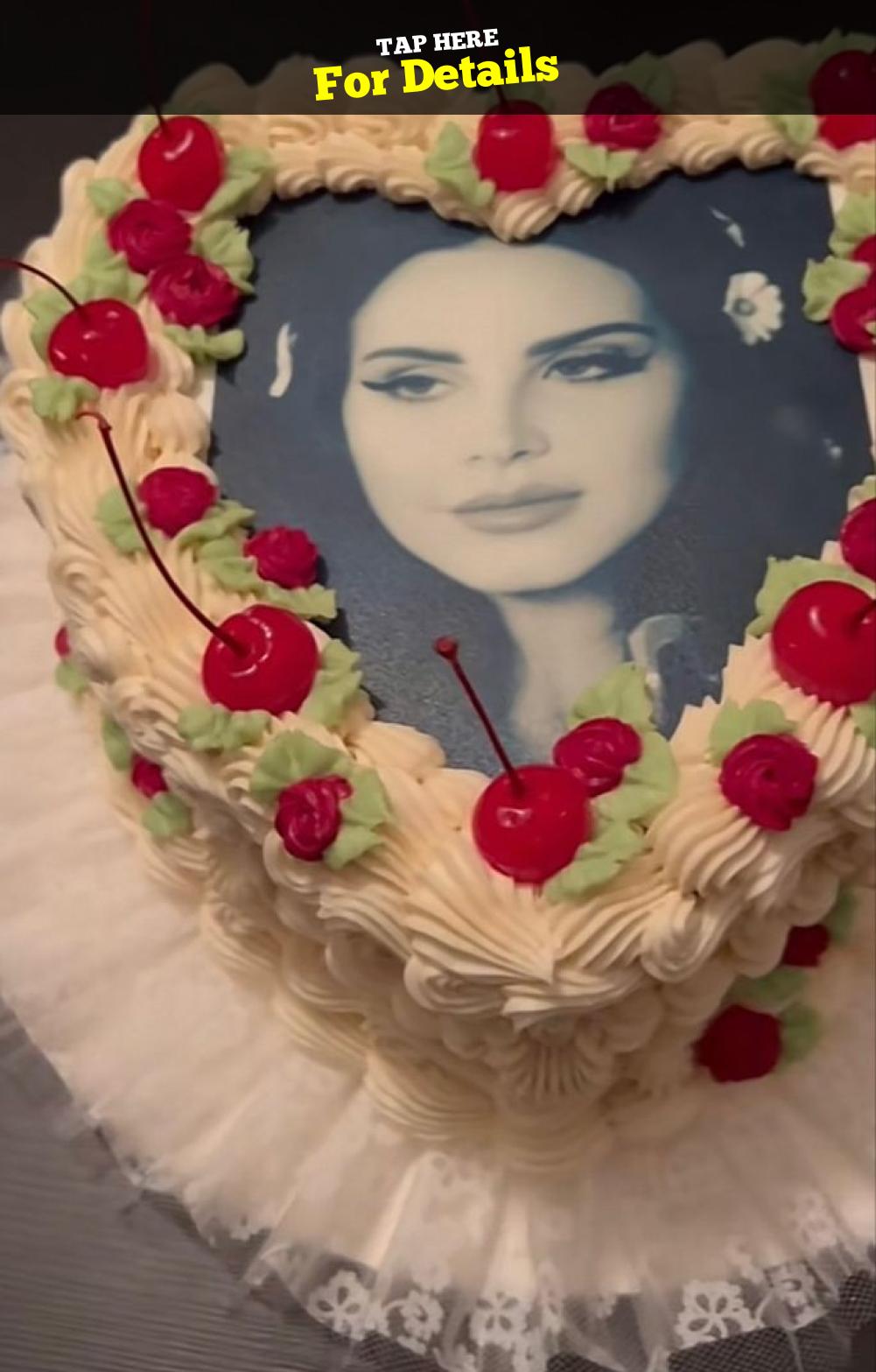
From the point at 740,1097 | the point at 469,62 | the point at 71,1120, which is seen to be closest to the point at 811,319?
the point at 469,62

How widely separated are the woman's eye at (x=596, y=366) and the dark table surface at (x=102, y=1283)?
0.83 m

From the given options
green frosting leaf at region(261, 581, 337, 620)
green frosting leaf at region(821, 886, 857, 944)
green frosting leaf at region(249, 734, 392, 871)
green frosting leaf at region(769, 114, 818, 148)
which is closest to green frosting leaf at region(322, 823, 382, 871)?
green frosting leaf at region(249, 734, 392, 871)

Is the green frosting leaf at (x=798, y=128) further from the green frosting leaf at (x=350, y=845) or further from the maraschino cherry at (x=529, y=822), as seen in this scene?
the green frosting leaf at (x=350, y=845)

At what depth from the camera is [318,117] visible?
1.58 metres

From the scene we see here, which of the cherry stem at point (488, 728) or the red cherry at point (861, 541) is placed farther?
the red cherry at point (861, 541)

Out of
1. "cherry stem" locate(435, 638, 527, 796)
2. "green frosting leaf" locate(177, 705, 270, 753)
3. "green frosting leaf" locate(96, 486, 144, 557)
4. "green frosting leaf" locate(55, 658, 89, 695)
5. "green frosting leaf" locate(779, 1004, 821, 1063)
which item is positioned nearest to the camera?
"cherry stem" locate(435, 638, 527, 796)

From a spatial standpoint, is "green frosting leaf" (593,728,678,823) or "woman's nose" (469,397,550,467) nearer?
"green frosting leaf" (593,728,678,823)

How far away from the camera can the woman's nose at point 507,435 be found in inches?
56.3

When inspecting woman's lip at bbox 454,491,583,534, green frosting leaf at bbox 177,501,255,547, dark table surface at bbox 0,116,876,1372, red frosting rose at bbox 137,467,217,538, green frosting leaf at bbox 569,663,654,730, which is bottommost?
dark table surface at bbox 0,116,876,1372

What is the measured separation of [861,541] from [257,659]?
1.58 feet

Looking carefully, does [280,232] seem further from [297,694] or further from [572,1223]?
[572,1223]

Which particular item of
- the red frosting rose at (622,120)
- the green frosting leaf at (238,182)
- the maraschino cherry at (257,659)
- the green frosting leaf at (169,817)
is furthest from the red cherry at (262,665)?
the red frosting rose at (622,120)

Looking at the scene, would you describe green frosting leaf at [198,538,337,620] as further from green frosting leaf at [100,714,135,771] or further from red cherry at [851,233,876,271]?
red cherry at [851,233,876,271]

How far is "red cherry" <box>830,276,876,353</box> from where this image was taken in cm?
142
